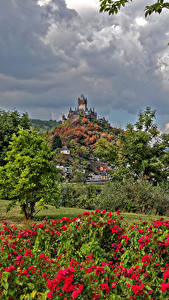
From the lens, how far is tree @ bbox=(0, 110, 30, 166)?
2128 centimetres

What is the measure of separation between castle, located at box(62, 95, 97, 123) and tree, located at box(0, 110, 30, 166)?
152 metres

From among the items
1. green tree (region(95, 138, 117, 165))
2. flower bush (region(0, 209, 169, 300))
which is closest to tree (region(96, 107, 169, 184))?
green tree (region(95, 138, 117, 165))

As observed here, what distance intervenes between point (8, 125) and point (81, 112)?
529 ft

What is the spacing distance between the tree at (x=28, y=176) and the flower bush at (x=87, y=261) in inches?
197

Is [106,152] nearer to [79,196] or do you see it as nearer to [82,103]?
[79,196]

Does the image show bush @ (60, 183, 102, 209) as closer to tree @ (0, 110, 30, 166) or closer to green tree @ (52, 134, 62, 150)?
tree @ (0, 110, 30, 166)

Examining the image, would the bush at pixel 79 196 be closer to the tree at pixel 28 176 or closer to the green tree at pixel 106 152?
the green tree at pixel 106 152

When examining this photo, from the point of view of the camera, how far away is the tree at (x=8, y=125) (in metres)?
21.3

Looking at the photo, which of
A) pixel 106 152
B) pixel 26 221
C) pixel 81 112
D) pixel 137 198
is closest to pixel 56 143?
pixel 81 112

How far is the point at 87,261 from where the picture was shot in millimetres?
3863

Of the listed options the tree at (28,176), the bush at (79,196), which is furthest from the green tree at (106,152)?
the tree at (28,176)

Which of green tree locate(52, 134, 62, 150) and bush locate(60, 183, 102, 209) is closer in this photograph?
bush locate(60, 183, 102, 209)

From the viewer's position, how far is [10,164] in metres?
11.1

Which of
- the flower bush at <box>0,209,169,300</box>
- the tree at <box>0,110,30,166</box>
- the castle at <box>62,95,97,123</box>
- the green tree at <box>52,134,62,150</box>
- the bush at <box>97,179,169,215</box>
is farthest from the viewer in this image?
the castle at <box>62,95,97,123</box>
